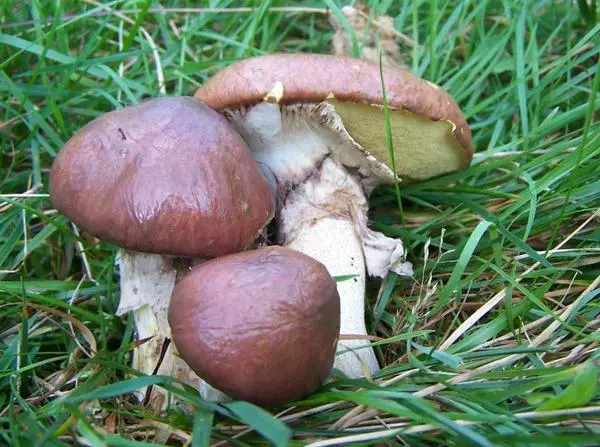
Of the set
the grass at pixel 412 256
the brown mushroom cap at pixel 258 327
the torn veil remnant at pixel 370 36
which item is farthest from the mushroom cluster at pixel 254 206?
the torn veil remnant at pixel 370 36

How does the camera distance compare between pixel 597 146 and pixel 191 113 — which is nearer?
pixel 191 113

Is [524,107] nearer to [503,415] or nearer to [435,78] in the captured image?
[435,78]

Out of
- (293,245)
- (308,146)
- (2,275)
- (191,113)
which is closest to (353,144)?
(308,146)

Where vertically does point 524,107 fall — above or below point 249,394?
above

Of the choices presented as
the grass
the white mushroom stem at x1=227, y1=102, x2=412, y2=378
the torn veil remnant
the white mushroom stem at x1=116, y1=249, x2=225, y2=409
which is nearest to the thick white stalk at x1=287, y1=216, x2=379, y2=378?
the white mushroom stem at x1=227, y1=102, x2=412, y2=378

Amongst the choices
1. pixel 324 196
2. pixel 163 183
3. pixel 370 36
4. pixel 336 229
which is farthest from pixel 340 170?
pixel 370 36

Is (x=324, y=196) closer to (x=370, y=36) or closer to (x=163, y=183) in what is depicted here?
(x=163, y=183)

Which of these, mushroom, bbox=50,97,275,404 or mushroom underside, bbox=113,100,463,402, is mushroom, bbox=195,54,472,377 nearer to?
mushroom underside, bbox=113,100,463,402
